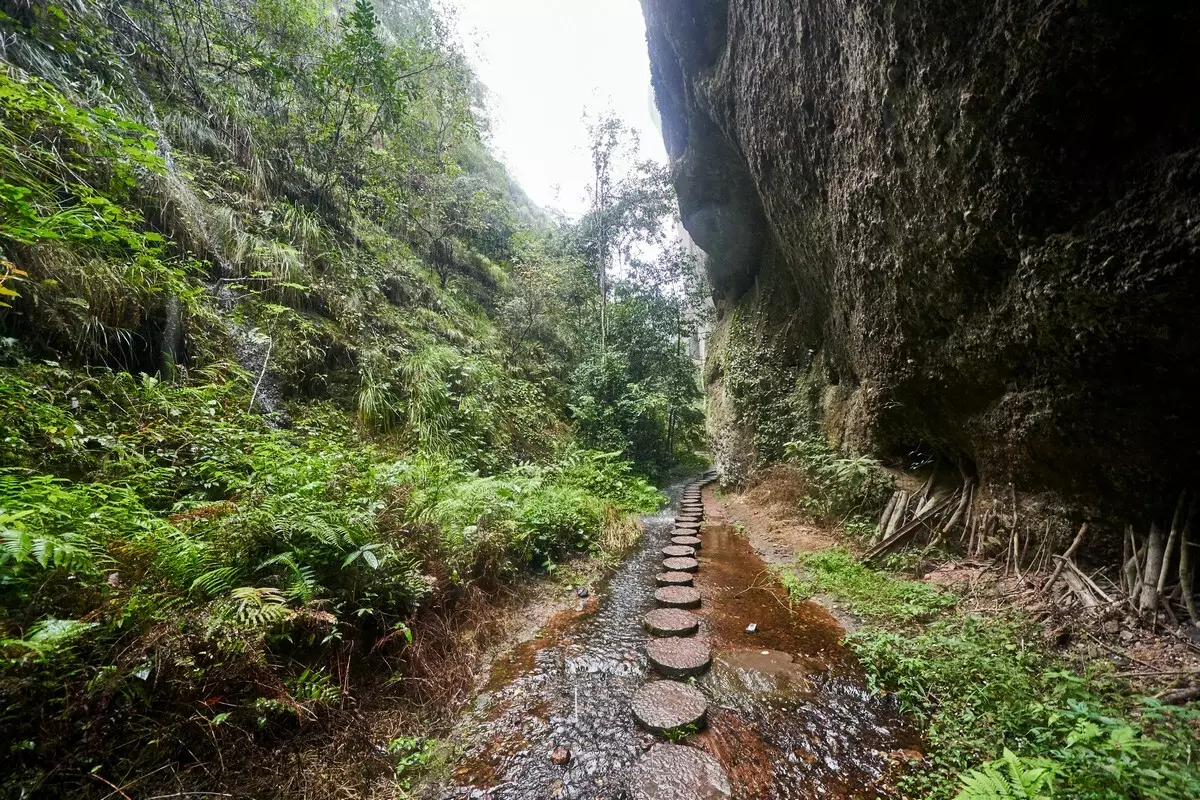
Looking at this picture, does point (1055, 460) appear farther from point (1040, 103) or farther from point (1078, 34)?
point (1078, 34)

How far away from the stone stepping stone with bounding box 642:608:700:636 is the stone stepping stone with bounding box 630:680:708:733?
29.1 inches

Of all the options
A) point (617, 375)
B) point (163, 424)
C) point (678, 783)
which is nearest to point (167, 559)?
point (163, 424)

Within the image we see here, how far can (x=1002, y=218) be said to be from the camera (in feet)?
10.2

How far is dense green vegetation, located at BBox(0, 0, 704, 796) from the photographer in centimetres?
168

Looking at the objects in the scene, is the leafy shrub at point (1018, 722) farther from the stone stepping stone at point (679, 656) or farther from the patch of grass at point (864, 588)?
the stone stepping stone at point (679, 656)

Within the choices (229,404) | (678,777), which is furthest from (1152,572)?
(229,404)

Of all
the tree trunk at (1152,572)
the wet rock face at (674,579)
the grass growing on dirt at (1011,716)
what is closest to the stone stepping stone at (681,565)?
the wet rock face at (674,579)

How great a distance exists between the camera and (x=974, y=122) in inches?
119

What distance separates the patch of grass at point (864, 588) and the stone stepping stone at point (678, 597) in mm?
1064

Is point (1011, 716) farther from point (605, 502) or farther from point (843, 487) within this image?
point (605, 502)

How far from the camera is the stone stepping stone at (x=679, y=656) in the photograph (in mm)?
3016

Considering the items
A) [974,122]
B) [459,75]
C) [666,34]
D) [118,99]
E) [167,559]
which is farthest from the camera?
[459,75]

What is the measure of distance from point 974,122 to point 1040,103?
1.30ft

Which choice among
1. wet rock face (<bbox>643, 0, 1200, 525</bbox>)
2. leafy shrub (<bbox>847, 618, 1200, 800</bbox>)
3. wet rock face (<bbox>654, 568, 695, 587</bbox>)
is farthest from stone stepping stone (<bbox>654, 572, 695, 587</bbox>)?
wet rock face (<bbox>643, 0, 1200, 525</bbox>)
